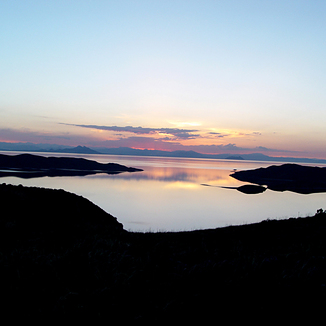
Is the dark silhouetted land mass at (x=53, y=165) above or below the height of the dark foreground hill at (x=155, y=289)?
below

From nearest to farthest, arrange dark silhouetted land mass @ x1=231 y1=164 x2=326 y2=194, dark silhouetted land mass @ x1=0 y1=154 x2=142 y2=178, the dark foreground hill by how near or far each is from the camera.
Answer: the dark foreground hill → dark silhouetted land mass @ x1=231 y1=164 x2=326 y2=194 → dark silhouetted land mass @ x1=0 y1=154 x2=142 y2=178

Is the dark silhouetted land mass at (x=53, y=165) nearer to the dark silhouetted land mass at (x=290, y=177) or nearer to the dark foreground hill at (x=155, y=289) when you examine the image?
the dark silhouetted land mass at (x=290, y=177)

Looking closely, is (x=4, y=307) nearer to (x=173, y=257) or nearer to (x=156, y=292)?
(x=156, y=292)

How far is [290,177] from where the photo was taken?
9906cm

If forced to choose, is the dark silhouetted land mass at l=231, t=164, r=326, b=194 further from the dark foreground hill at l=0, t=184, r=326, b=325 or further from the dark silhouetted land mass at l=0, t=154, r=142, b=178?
the dark foreground hill at l=0, t=184, r=326, b=325

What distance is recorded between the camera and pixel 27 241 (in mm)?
8859

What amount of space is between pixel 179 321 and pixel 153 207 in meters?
39.8

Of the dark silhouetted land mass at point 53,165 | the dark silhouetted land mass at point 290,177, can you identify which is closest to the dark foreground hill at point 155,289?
the dark silhouetted land mass at point 290,177

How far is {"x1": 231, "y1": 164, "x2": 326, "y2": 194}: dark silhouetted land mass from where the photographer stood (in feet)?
257

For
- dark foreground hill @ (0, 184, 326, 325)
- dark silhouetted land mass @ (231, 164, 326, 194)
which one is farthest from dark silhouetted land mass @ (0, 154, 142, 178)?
dark foreground hill @ (0, 184, 326, 325)

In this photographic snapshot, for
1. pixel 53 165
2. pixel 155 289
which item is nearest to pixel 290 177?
pixel 155 289

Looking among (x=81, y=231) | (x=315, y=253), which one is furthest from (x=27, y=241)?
(x=315, y=253)

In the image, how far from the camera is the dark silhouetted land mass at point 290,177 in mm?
78438

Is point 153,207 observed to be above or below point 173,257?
below
